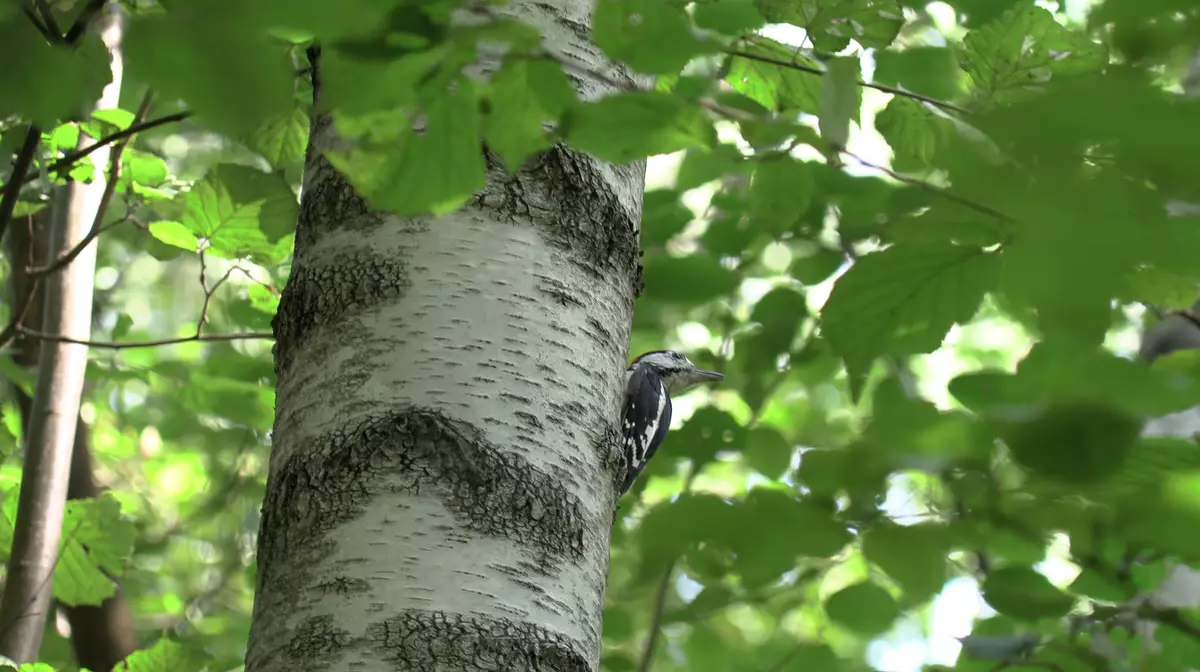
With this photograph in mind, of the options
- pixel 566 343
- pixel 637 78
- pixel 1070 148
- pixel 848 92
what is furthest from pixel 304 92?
pixel 1070 148

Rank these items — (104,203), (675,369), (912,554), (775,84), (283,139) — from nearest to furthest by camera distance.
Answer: (912,554) → (775,84) → (104,203) → (283,139) → (675,369)

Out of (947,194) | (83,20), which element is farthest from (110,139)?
(947,194)

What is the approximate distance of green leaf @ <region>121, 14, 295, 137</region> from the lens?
672 millimetres

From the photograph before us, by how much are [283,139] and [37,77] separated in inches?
72.7

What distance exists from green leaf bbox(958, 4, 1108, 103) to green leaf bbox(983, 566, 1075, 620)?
2.22 feet

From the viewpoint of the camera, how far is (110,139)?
6.05 ft

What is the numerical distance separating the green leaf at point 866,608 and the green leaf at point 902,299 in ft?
1.66

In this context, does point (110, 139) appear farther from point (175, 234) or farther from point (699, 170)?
point (699, 170)

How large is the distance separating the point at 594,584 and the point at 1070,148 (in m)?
0.92

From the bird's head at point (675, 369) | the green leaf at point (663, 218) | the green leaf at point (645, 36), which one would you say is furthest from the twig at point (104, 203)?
the bird's head at point (675, 369)

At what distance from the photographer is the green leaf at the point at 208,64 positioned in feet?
Result: 2.20

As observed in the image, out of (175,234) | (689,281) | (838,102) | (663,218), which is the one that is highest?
(663,218)

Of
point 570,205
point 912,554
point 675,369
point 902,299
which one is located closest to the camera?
point 912,554

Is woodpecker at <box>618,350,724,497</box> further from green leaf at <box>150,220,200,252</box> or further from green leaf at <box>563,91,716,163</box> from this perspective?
green leaf at <box>563,91,716,163</box>
